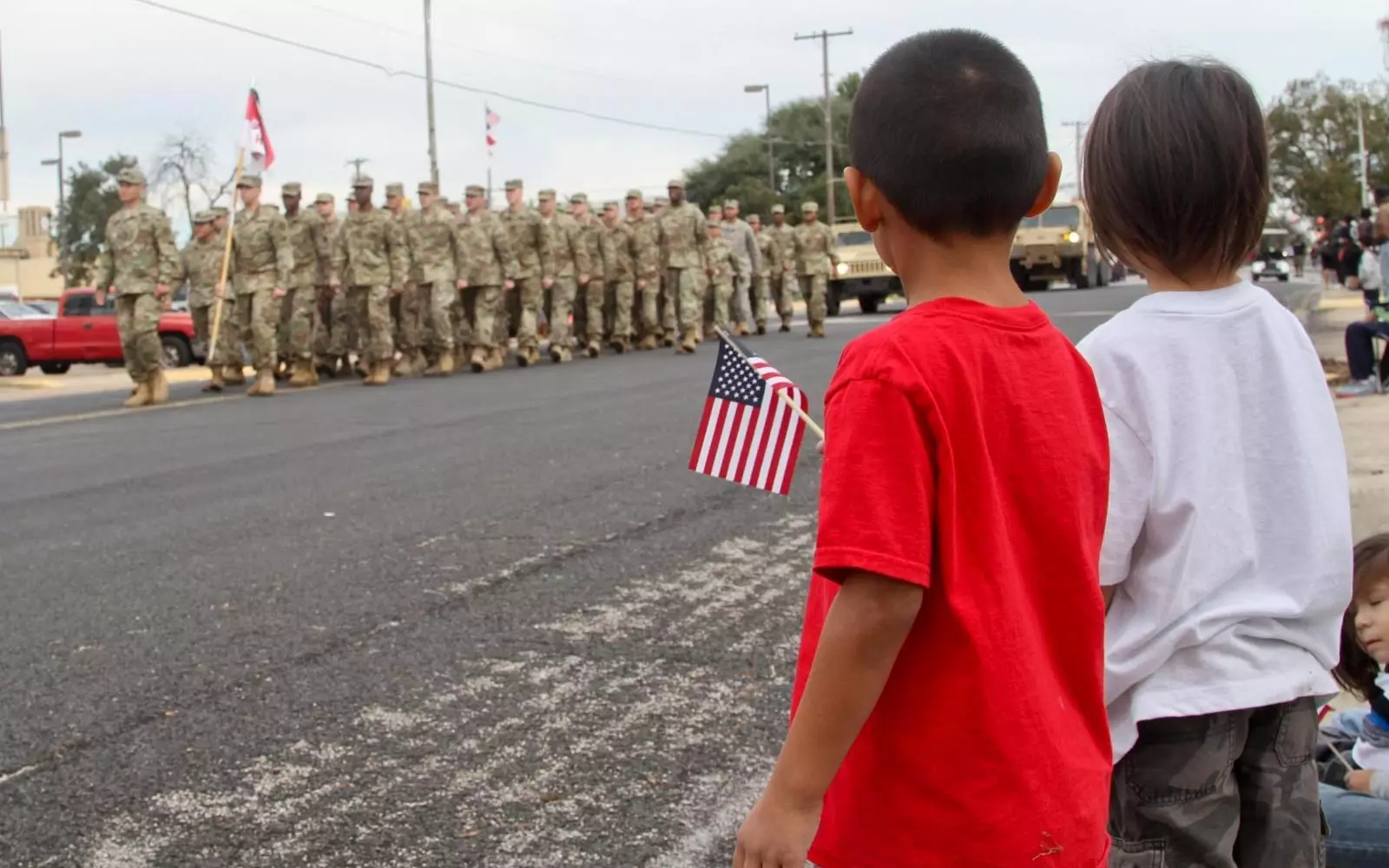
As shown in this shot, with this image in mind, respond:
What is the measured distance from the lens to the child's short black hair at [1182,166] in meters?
2.24

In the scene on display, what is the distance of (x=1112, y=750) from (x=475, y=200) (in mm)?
19789

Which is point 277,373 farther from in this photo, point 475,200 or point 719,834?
point 719,834

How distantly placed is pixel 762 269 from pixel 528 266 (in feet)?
26.2

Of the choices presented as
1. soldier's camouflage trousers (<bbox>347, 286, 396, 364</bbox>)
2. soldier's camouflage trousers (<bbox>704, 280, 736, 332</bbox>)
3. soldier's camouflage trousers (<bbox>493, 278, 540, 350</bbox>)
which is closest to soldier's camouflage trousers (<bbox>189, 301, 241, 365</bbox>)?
soldier's camouflage trousers (<bbox>347, 286, 396, 364</bbox>)

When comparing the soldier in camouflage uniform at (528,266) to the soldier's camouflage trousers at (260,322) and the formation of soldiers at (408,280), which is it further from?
the soldier's camouflage trousers at (260,322)

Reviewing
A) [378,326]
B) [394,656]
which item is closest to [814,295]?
[378,326]

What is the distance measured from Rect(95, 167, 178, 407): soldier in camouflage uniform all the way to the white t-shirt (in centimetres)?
1503

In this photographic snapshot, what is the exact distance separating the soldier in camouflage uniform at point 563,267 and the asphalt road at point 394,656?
1149 cm

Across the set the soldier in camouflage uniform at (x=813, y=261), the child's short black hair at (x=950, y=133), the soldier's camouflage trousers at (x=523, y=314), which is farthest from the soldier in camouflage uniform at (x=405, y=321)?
the child's short black hair at (x=950, y=133)

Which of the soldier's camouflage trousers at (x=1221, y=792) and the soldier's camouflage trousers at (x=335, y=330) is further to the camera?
the soldier's camouflage trousers at (x=335, y=330)

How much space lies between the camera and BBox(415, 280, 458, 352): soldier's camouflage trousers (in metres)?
19.8

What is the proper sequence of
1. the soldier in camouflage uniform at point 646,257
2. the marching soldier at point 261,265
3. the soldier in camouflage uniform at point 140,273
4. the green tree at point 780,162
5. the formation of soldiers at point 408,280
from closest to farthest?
the soldier in camouflage uniform at point 140,273, the formation of soldiers at point 408,280, the marching soldier at point 261,265, the soldier in camouflage uniform at point 646,257, the green tree at point 780,162

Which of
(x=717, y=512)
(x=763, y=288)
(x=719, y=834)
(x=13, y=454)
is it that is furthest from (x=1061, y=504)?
(x=763, y=288)

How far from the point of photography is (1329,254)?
108ft
